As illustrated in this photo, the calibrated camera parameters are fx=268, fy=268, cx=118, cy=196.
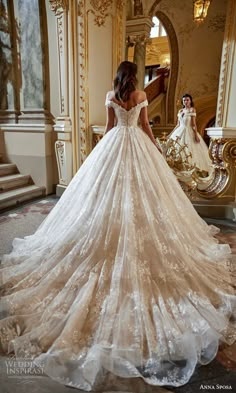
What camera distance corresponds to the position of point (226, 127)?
2.84 metres

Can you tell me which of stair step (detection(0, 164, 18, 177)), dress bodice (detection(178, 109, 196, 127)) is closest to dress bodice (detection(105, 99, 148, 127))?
dress bodice (detection(178, 109, 196, 127))

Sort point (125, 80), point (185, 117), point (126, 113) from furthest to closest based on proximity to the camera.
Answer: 1. point (185, 117)
2. point (126, 113)
3. point (125, 80)

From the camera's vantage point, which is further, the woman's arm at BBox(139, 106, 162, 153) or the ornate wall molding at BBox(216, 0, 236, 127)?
the ornate wall molding at BBox(216, 0, 236, 127)

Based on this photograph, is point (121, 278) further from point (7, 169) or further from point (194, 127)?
point (7, 169)

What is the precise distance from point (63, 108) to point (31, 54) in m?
0.89

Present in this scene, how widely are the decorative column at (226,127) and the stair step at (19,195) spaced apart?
232 centimetres

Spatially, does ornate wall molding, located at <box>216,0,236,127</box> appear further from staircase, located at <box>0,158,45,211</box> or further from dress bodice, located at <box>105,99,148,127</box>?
staircase, located at <box>0,158,45,211</box>

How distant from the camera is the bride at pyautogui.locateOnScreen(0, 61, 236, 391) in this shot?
3.59ft

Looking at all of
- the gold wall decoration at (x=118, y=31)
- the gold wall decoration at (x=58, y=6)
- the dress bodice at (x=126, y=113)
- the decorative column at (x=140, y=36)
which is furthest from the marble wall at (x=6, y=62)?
the dress bodice at (x=126, y=113)

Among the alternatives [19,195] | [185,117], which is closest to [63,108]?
[19,195]

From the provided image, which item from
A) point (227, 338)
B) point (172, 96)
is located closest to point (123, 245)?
point (227, 338)

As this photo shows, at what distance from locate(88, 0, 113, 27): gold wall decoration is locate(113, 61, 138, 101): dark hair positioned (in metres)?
2.05

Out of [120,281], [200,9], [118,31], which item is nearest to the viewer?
[120,281]

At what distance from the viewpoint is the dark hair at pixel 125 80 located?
5.49ft
